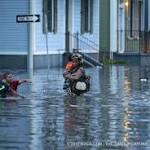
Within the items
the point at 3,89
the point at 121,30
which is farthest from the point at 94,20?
the point at 3,89

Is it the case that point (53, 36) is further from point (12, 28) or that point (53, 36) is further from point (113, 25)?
point (113, 25)

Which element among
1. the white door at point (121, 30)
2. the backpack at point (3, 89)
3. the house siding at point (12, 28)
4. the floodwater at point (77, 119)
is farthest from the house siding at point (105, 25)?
the backpack at point (3, 89)

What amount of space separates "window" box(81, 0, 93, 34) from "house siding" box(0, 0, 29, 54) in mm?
6698

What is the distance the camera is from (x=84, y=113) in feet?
52.9

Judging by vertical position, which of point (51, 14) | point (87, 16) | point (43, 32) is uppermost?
point (51, 14)

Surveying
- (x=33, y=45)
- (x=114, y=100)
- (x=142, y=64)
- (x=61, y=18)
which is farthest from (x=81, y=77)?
(x=142, y=64)

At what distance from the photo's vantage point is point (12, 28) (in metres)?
33.7

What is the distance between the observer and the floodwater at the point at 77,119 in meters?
11.8

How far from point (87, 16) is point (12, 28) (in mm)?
7470

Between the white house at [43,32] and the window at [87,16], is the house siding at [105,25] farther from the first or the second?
the white house at [43,32]

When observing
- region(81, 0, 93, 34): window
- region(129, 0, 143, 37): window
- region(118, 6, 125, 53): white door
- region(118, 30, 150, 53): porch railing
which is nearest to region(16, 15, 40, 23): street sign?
region(81, 0, 93, 34): window

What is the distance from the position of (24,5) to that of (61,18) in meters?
3.27

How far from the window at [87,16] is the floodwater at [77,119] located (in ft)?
52.5

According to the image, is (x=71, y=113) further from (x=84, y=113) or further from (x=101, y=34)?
(x=101, y=34)
